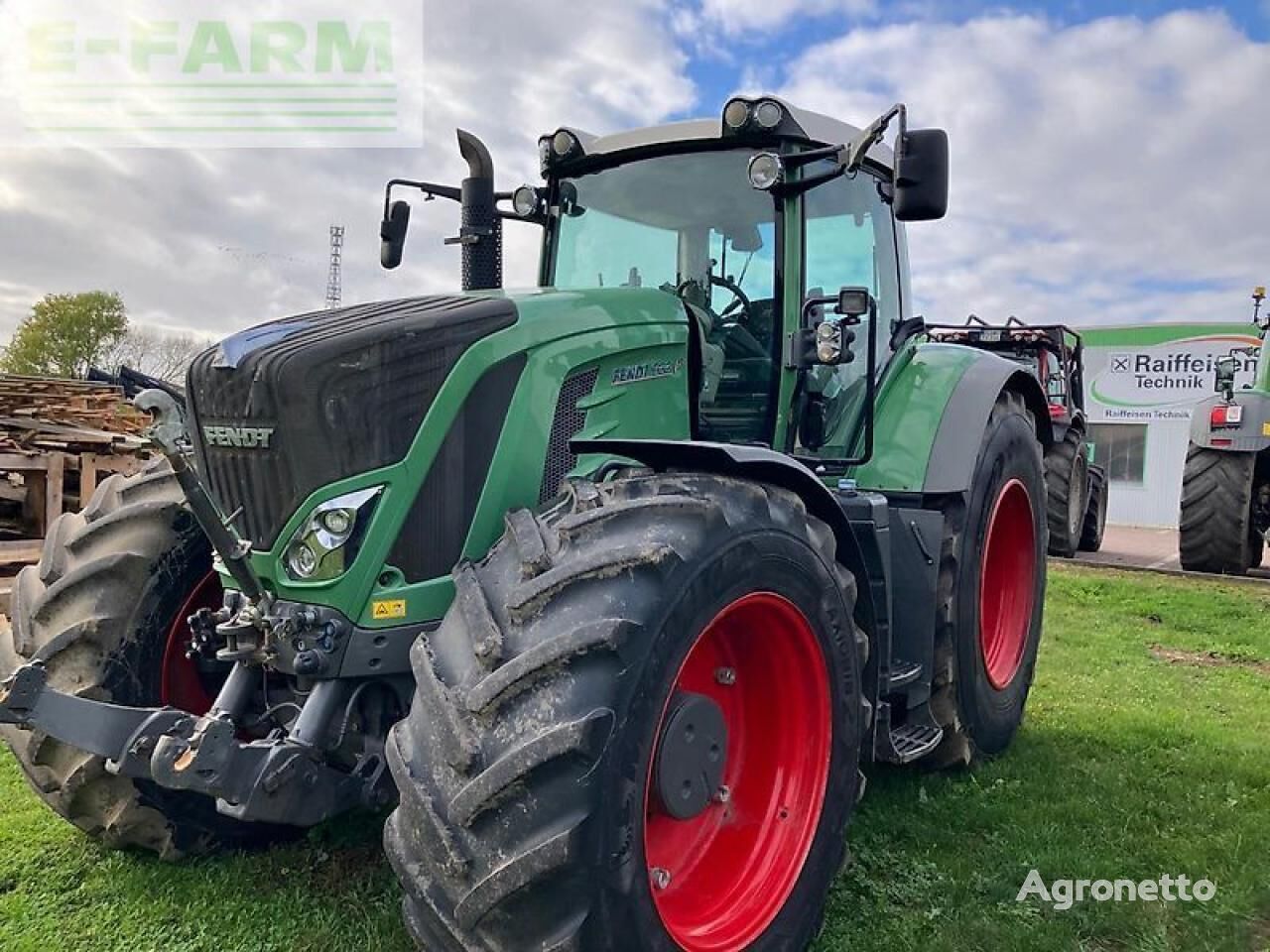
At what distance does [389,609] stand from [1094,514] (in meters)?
12.8

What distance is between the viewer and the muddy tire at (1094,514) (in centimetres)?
1333

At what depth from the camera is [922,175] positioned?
10.3 ft

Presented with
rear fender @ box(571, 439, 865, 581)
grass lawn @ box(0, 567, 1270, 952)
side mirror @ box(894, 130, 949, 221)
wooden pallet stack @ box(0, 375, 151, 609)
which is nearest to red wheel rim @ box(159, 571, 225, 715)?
grass lawn @ box(0, 567, 1270, 952)

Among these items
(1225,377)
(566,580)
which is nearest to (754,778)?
(566,580)

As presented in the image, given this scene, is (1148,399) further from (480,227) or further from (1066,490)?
(480,227)

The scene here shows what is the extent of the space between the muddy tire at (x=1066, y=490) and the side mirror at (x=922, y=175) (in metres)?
8.28

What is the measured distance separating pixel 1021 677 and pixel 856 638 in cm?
216

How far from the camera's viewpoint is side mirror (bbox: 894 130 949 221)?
10.3 feet

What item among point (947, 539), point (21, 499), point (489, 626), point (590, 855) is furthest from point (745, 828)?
point (21, 499)

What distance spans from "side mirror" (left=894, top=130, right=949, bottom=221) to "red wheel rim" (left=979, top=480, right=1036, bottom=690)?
6.25 feet

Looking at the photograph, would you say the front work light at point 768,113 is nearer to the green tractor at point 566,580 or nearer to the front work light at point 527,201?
the green tractor at point 566,580

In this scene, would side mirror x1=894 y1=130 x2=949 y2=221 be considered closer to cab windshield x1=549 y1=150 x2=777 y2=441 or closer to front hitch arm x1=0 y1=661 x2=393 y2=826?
cab windshield x1=549 y1=150 x2=777 y2=441

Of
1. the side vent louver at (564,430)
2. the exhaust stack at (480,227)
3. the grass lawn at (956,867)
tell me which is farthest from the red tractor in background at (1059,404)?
the side vent louver at (564,430)

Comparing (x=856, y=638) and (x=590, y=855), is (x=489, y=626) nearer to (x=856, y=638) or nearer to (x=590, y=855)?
(x=590, y=855)
